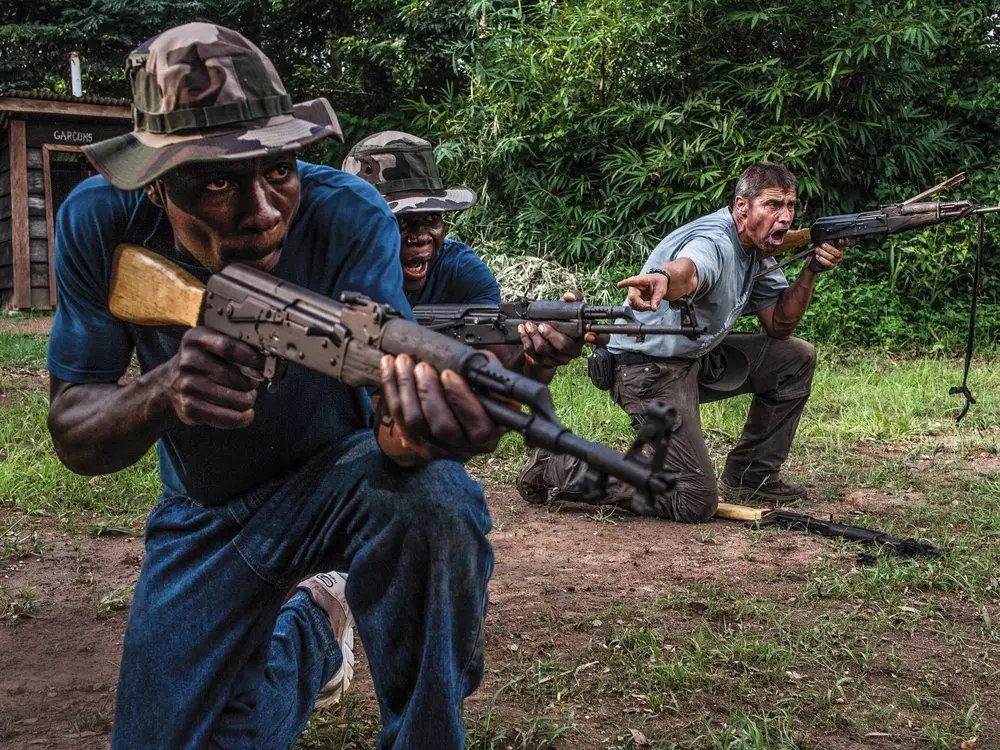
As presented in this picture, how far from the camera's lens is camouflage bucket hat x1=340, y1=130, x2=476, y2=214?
457 cm

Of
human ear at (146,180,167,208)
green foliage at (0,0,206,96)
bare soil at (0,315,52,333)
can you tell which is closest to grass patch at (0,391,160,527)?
human ear at (146,180,167,208)

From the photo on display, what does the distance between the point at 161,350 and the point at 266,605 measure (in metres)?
0.69

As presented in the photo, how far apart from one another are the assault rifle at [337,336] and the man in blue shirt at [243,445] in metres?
0.08

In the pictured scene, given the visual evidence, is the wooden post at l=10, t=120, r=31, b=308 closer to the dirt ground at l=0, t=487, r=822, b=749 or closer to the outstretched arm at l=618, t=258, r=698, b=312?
the dirt ground at l=0, t=487, r=822, b=749

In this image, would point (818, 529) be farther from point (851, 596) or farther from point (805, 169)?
point (805, 169)

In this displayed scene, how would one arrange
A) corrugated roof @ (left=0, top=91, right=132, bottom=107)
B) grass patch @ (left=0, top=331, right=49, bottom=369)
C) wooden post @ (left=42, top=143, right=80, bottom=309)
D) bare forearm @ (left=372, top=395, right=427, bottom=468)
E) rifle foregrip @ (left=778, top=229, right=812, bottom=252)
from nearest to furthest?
bare forearm @ (left=372, top=395, right=427, bottom=468) → rifle foregrip @ (left=778, top=229, right=812, bottom=252) → grass patch @ (left=0, top=331, right=49, bottom=369) → corrugated roof @ (left=0, top=91, right=132, bottom=107) → wooden post @ (left=42, top=143, right=80, bottom=309)

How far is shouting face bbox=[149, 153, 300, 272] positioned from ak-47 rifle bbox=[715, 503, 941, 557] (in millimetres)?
3250

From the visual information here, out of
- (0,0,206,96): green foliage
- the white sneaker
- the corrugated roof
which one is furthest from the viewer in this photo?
(0,0,206,96): green foliage

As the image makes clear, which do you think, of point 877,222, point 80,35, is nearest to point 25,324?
point 80,35

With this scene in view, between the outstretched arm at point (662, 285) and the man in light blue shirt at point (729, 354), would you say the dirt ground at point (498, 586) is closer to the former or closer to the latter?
the man in light blue shirt at point (729, 354)

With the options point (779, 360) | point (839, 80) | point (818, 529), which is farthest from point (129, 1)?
point (818, 529)

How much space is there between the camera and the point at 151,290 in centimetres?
236

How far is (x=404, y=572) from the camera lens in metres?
2.24

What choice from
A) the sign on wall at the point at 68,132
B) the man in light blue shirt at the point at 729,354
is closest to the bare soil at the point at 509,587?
the man in light blue shirt at the point at 729,354
